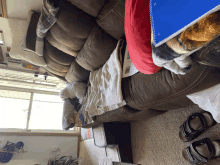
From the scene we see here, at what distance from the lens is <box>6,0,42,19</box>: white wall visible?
4.61 feet

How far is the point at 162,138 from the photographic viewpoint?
1104 millimetres

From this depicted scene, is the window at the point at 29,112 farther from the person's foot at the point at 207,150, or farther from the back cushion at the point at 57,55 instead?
the person's foot at the point at 207,150

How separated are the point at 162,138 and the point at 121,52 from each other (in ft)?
2.41

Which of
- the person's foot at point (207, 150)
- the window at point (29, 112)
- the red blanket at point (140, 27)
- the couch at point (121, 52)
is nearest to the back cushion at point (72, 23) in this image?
the couch at point (121, 52)

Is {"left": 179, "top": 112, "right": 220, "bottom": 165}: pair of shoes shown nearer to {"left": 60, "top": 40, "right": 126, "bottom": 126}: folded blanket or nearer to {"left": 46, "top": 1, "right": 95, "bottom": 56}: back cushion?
{"left": 60, "top": 40, "right": 126, "bottom": 126}: folded blanket

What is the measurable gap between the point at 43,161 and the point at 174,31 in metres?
2.48

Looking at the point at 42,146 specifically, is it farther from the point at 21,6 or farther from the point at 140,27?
the point at 140,27

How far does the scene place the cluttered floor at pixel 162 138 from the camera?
0.96 metres

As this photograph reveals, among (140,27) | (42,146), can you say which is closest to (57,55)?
(140,27)

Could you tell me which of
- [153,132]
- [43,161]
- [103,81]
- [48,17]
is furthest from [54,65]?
[43,161]

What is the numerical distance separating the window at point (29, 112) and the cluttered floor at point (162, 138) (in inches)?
64.2

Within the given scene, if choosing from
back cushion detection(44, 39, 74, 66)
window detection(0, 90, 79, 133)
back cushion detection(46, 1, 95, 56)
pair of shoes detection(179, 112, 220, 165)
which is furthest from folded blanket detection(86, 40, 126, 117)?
window detection(0, 90, 79, 133)

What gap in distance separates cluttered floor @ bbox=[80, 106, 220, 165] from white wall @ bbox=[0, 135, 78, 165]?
1423 mm

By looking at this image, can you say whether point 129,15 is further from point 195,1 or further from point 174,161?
point 174,161
